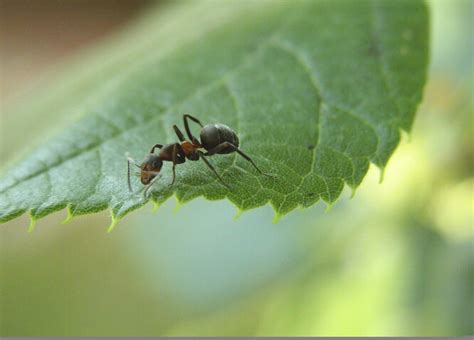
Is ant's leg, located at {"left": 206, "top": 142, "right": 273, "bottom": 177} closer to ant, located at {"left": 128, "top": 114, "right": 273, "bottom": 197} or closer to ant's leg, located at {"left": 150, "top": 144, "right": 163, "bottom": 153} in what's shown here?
A: ant, located at {"left": 128, "top": 114, "right": 273, "bottom": 197}

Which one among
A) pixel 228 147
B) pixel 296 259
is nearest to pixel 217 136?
pixel 228 147

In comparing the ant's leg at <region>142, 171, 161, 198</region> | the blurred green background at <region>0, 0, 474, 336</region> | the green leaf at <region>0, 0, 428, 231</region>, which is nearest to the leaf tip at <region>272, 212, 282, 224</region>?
the green leaf at <region>0, 0, 428, 231</region>

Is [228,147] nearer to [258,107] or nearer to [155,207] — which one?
[258,107]

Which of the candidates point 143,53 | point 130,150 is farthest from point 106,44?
point 130,150

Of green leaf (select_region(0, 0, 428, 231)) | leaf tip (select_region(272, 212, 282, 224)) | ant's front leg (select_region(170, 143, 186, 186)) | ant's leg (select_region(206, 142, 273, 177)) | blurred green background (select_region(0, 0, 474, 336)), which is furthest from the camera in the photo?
blurred green background (select_region(0, 0, 474, 336))

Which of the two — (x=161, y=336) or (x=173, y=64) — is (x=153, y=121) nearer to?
(x=173, y=64)

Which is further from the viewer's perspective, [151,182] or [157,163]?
[157,163]

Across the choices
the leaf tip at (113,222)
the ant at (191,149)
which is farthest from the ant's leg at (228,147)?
the leaf tip at (113,222)

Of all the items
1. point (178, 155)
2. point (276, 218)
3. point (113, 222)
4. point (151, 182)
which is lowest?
point (276, 218)
